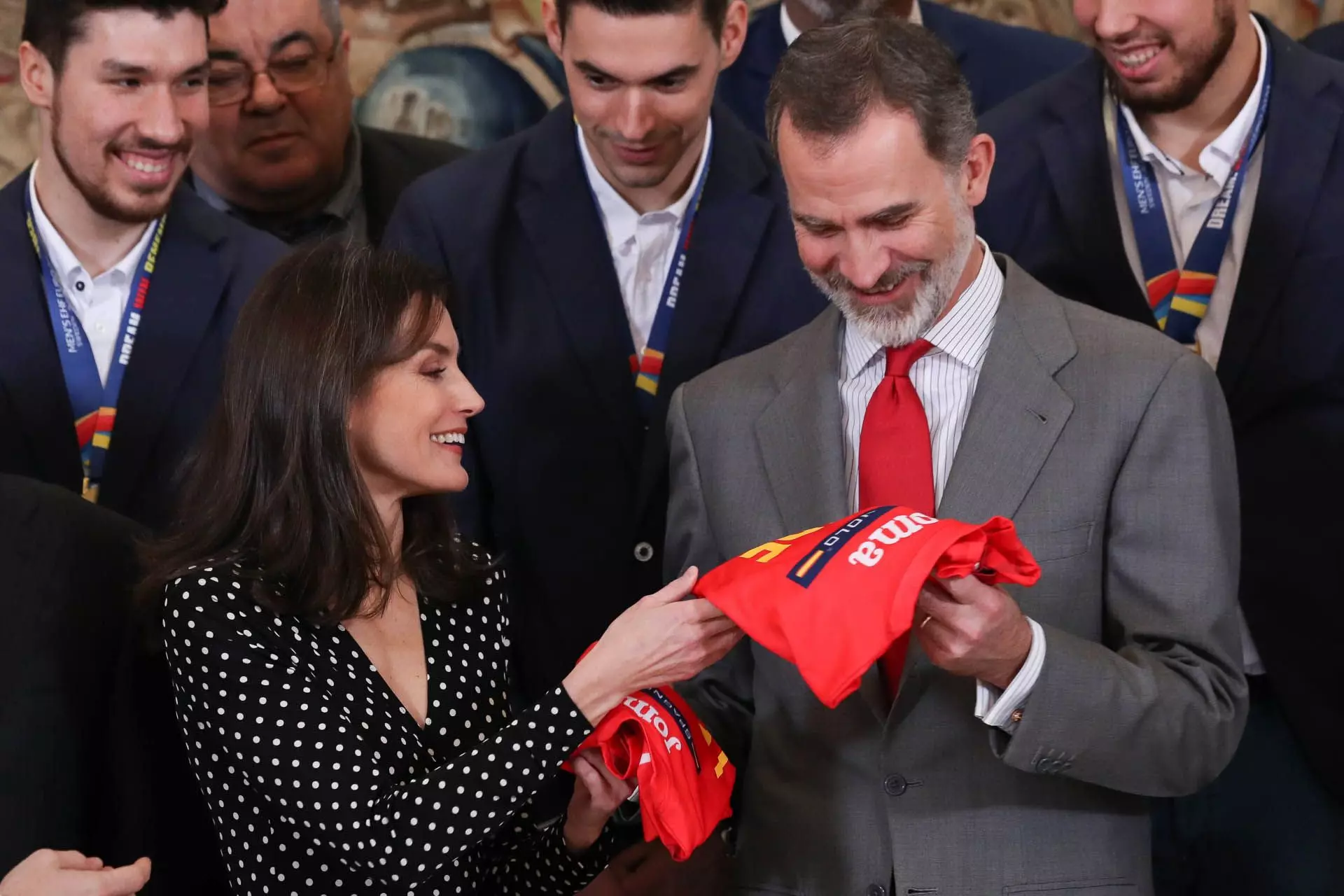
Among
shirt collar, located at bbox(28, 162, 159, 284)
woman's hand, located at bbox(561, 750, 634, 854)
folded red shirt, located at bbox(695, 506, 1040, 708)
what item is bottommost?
woman's hand, located at bbox(561, 750, 634, 854)

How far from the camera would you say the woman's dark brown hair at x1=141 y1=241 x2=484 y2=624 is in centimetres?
230

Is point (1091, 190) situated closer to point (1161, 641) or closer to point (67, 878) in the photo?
point (1161, 641)

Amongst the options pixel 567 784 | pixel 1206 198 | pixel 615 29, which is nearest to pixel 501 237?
pixel 615 29

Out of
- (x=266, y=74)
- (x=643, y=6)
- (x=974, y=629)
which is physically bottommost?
(x=974, y=629)

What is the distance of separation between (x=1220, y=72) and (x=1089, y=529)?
1.25 m

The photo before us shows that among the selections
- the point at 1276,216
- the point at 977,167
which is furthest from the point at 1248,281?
the point at 977,167

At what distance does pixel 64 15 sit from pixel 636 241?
44.8 inches

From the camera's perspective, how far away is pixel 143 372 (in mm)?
3221

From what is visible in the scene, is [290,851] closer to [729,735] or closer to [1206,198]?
[729,735]

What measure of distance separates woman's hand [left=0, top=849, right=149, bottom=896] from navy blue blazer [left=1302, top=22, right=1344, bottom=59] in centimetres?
297

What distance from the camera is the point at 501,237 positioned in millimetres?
3260

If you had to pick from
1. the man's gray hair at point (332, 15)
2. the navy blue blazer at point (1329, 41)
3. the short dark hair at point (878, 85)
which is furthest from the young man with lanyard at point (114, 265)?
the navy blue blazer at point (1329, 41)

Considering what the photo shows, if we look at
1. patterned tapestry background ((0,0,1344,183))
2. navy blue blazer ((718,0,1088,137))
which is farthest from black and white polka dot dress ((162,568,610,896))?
patterned tapestry background ((0,0,1344,183))

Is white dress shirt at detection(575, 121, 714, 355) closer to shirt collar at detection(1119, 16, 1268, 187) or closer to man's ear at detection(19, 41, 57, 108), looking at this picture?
shirt collar at detection(1119, 16, 1268, 187)
